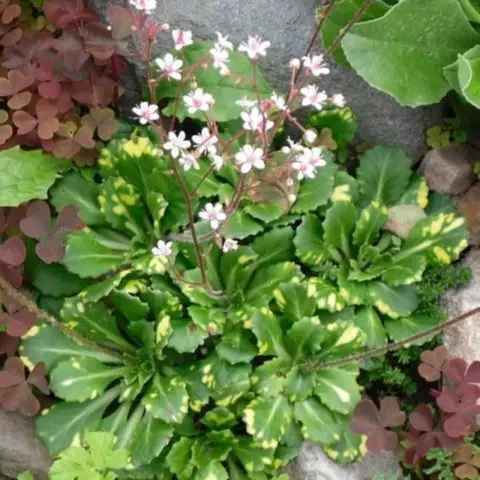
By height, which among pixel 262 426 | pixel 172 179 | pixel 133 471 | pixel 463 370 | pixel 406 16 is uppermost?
pixel 406 16

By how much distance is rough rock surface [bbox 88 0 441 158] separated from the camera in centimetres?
306

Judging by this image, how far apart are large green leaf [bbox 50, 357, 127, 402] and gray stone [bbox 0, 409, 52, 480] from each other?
24 cm

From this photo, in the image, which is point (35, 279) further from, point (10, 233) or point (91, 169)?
point (91, 169)

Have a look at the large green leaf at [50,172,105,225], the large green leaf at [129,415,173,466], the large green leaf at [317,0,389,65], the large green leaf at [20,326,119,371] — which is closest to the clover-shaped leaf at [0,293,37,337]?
the large green leaf at [20,326,119,371]

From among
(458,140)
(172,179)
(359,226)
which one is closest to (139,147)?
(172,179)

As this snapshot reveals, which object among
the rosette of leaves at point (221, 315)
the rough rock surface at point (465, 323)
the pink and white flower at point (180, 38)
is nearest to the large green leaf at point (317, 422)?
the rosette of leaves at point (221, 315)

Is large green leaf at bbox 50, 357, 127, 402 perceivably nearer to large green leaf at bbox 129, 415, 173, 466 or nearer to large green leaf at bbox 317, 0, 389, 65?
large green leaf at bbox 129, 415, 173, 466

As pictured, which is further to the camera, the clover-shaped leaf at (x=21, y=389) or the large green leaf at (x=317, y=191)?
the large green leaf at (x=317, y=191)

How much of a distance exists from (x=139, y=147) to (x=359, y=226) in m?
0.85

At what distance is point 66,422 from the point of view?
2.77 m

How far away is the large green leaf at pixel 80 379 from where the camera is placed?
8.99ft

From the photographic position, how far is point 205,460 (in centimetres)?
271

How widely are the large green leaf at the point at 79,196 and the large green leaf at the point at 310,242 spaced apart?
737mm

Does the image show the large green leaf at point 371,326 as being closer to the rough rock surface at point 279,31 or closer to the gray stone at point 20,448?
the rough rock surface at point 279,31
